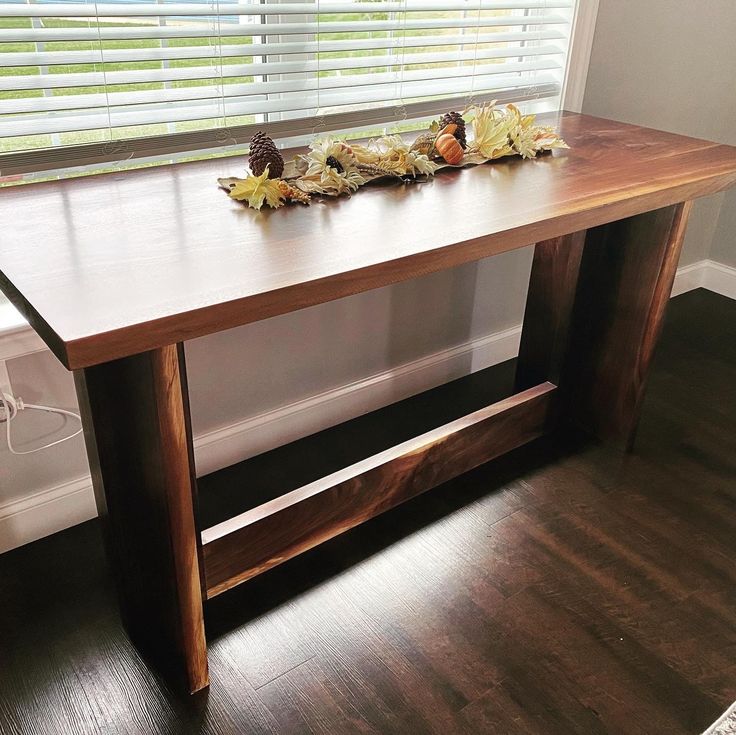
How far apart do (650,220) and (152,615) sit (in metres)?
1.48

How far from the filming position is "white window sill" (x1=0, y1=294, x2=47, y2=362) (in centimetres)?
149

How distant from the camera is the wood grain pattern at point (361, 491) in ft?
5.10

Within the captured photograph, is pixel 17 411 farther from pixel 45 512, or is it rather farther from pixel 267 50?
pixel 267 50

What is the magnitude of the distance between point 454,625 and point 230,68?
132 cm

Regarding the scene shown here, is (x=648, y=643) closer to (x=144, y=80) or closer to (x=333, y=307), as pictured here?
(x=333, y=307)

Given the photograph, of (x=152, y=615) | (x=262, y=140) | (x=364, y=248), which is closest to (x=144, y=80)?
(x=262, y=140)

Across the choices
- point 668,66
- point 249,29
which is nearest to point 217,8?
point 249,29

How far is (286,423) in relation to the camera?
2129 mm

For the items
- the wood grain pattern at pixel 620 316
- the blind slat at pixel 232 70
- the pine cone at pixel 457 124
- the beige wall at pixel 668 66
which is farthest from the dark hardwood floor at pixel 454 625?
the beige wall at pixel 668 66

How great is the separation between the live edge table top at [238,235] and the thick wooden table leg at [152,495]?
0.43 ft

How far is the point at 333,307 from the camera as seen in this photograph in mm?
2074

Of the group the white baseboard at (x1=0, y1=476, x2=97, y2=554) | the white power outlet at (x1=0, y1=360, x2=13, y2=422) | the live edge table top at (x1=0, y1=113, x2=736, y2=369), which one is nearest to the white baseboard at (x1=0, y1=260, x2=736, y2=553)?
the white baseboard at (x1=0, y1=476, x2=97, y2=554)

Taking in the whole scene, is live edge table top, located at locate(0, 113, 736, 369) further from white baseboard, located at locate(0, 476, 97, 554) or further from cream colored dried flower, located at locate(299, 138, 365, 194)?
white baseboard, located at locate(0, 476, 97, 554)

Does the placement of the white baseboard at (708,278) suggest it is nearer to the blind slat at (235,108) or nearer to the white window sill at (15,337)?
the blind slat at (235,108)
